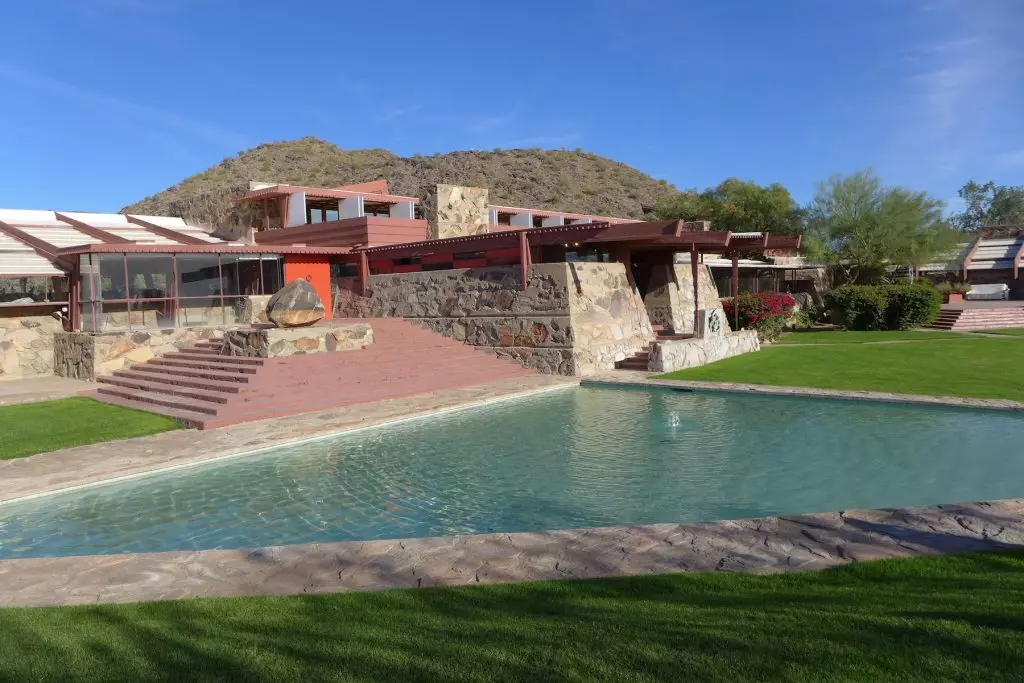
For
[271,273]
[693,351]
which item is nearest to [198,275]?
[271,273]

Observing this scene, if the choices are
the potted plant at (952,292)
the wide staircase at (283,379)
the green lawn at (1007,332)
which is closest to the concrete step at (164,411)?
the wide staircase at (283,379)

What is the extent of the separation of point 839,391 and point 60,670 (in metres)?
13.4

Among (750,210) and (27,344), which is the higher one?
(750,210)

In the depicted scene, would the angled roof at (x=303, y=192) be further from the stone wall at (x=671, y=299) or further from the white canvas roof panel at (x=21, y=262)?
the stone wall at (x=671, y=299)

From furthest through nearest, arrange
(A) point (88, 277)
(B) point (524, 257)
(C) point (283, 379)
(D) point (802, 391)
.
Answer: (B) point (524, 257)
(A) point (88, 277)
(C) point (283, 379)
(D) point (802, 391)

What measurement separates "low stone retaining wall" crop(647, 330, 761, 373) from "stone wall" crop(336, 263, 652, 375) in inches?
62.7

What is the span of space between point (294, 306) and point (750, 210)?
3339 centimetres

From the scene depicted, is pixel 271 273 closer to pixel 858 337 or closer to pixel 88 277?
pixel 88 277

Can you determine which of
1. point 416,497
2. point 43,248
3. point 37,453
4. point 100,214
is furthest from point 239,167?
point 416,497

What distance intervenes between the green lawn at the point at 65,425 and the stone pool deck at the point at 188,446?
44cm

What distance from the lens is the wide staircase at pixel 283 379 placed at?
13484 mm

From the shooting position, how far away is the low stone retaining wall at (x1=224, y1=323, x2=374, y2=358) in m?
15.6

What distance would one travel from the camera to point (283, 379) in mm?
14578

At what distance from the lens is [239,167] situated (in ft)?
211
